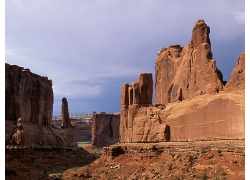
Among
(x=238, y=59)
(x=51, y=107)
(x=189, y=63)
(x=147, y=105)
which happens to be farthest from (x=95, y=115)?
(x=238, y=59)

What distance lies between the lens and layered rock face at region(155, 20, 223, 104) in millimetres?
38719

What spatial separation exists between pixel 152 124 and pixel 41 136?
36268mm

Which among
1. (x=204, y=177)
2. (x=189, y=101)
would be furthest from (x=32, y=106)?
(x=204, y=177)

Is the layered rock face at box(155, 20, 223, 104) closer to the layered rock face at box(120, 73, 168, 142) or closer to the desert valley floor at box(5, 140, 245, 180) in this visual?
the layered rock face at box(120, 73, 168, 142)

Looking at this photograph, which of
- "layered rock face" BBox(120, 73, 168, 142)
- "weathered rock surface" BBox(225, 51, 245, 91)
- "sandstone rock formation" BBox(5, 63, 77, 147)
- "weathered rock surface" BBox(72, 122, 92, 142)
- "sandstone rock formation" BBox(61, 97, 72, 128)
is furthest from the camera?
"weathered rock surface" BBox(72, 122, 92, 142)

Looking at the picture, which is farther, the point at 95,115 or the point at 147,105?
the point at 95,115

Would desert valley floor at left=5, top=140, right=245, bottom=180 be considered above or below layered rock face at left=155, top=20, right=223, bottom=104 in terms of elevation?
below

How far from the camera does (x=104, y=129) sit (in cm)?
11356

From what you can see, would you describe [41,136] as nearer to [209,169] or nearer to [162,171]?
[162,171]

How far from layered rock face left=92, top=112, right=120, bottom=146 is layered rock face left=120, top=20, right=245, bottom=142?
57741mm

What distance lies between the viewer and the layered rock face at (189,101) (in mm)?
33812

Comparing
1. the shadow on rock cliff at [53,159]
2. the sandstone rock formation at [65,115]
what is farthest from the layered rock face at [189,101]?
the sandstone rock formation at [65,115]

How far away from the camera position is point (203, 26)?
41094 millimetres

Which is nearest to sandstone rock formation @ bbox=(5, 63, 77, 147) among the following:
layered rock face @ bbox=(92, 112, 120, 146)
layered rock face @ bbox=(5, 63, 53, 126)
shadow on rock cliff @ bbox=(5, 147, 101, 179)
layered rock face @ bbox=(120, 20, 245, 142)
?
layered rock face @ bbox=(5, 63, 53, 126)
